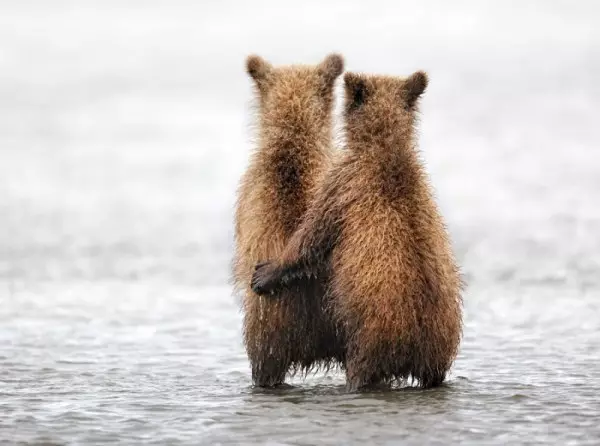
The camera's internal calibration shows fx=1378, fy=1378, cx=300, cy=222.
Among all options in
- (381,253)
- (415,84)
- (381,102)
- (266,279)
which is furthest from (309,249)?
(415,84)

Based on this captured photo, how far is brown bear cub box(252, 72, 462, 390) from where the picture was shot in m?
8.76

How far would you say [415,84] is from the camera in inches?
364

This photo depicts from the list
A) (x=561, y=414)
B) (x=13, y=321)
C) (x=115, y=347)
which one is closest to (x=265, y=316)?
(x=561, y=414)

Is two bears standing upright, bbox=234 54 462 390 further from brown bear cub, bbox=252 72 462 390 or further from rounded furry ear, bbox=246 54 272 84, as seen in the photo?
rounded furry ear, bbox=246 54 272 84

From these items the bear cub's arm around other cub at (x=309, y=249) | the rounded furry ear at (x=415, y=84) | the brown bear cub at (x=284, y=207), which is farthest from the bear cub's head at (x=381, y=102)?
the brown bear cub at (x=284, y=207)

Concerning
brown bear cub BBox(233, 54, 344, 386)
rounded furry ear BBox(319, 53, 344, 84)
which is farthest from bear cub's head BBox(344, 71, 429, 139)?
rounded furry ear BBox(319, 53, 344, 84)

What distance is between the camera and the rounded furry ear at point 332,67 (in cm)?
992

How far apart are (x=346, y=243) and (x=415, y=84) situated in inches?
47.8

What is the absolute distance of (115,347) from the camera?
13.8 metres

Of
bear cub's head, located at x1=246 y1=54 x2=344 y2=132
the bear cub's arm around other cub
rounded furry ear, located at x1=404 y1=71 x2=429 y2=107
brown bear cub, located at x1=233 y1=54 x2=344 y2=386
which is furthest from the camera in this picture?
bear cub's head, located at x1=246 y1=54 x2=344 y2=132

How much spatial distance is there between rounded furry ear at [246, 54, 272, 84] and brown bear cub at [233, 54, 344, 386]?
6 centimetres

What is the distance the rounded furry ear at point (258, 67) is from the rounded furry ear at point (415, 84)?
4.11 feet

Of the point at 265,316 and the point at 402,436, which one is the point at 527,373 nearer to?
the point at 265,316

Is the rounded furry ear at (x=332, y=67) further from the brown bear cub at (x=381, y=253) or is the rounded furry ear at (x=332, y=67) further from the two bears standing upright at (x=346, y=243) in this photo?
the brown bear cub at (x=381, y=253)
